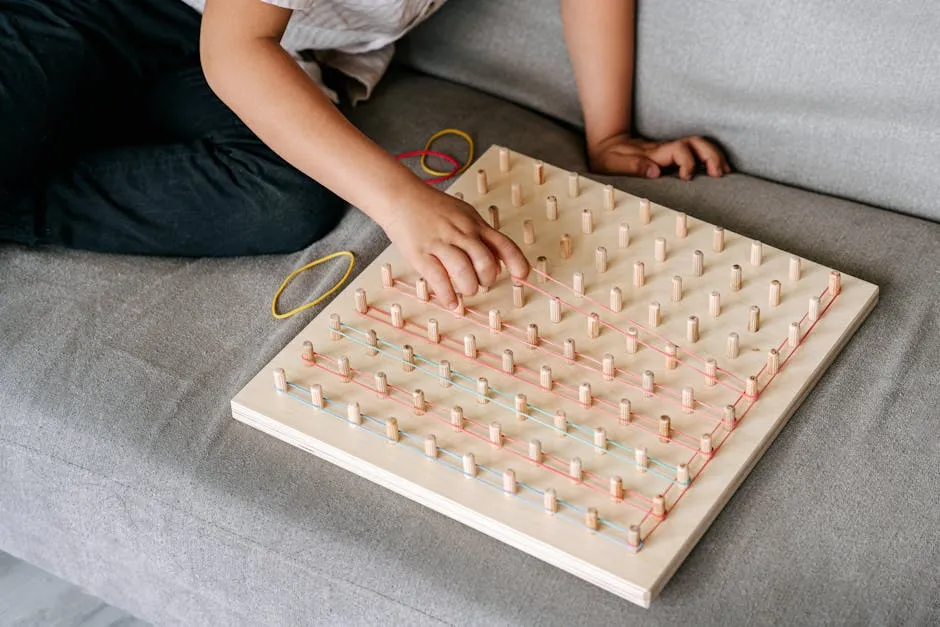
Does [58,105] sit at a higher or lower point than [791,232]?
higher

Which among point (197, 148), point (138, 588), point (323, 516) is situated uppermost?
point (197, 148)

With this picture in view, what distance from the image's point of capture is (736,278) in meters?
1.09

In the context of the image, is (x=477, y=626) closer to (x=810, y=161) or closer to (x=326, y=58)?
(x=810, y=161)

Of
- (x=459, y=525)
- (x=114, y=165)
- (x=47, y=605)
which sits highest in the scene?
(x=114, y=165)

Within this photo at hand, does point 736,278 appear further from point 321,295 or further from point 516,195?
point 321,295

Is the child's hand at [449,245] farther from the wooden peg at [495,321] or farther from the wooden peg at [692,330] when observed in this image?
the wooden peg at [692,330]

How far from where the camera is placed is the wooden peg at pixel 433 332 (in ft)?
3.50

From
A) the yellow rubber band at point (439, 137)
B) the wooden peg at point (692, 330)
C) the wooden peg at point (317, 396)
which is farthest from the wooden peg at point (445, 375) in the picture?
the yellow rubber band at point (439, 137)

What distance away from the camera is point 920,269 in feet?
3.65

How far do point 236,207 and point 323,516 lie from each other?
0.41m

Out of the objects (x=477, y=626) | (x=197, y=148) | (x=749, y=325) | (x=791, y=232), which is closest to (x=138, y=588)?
(x=477, y=626)

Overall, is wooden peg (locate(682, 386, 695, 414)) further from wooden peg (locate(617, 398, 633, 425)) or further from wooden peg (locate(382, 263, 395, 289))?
wooden peg (locate(382, 263, 395, 289))

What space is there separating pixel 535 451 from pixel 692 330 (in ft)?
0.63

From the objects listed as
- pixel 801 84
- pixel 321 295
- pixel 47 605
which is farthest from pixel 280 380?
pixel 801 84
